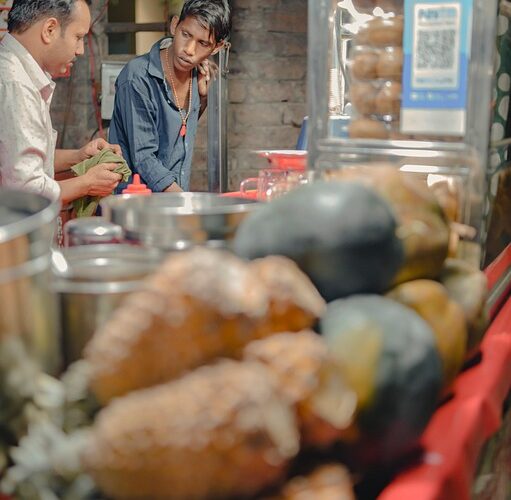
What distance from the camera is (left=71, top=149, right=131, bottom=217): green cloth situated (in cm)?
246

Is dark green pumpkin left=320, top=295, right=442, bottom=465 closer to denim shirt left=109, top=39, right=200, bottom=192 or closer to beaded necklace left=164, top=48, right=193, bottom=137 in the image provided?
denim shirt left=109, top=39, right=200, bottom=192

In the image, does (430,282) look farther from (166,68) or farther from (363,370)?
(166,68)

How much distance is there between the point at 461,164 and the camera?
42.0 inches

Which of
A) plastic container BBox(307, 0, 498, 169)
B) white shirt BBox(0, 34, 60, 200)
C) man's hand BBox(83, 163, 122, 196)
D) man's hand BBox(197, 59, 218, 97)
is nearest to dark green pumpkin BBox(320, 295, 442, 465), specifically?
plastic container BBox(307, 0, 498, 169)

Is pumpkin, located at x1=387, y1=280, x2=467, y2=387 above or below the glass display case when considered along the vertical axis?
below

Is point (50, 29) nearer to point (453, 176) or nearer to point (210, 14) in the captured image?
point (210, 14)

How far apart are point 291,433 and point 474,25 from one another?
0.80 metres

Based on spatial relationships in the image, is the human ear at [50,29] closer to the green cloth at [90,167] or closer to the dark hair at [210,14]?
the green cloth at [90,167]

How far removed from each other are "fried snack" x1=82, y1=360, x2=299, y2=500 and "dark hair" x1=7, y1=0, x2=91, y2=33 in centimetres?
218

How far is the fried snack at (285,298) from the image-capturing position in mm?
511

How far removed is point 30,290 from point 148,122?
8.22 ft

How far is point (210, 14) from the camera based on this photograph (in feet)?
9.36

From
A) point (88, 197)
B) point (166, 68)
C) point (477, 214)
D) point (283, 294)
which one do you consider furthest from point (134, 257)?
point (166, 68)

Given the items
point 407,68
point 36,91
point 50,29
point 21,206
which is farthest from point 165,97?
point 21,206
